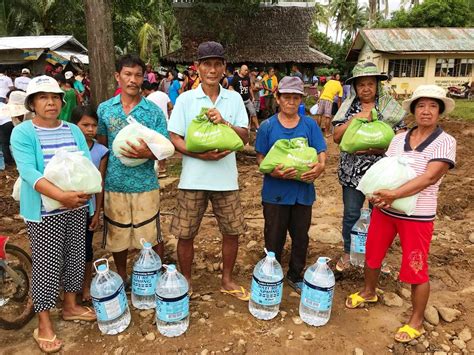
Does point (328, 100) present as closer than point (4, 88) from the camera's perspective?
No

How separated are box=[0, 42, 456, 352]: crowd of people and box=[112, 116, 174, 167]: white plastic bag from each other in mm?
58

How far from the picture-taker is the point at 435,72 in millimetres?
22781

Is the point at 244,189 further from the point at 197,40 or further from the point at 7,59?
the point at 7,59

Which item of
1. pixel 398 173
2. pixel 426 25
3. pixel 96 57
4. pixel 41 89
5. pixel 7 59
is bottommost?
pixel 398 173

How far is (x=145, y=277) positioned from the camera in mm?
2887

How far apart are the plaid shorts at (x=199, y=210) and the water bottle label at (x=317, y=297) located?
0.71 metres

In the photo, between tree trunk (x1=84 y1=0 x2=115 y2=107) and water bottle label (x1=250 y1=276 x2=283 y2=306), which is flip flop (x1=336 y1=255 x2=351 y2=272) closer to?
water bottle label (x1=250 y1=276 x2=283 y2=306)

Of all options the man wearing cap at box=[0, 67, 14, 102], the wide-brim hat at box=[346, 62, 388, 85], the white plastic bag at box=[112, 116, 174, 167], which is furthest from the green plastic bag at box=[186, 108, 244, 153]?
the man wearing cap at box=[0, 67, 14, 102]

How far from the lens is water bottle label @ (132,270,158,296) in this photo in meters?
2.88

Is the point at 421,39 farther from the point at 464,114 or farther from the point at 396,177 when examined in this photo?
the point at 396,177

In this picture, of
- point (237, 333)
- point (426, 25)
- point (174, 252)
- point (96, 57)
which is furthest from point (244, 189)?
point (426, 25)

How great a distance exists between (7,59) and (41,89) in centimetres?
1789

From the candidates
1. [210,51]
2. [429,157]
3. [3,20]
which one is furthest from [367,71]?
[3,20]

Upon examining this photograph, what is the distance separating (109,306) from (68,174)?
98 cm
